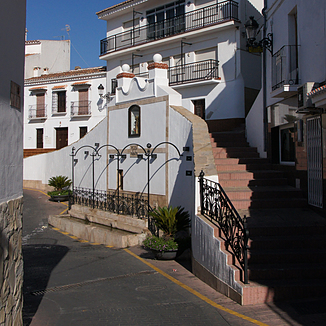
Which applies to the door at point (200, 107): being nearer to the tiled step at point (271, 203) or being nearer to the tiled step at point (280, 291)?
the tiled step at point (271, 203)

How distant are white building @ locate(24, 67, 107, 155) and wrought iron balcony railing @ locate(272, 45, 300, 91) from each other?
18.3 metres

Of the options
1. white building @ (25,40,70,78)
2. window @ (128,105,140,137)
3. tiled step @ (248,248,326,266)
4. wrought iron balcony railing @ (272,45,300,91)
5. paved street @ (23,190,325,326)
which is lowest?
paved street @ (23,190,325,326)

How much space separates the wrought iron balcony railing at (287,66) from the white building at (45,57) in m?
27.0

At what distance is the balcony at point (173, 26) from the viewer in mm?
18828

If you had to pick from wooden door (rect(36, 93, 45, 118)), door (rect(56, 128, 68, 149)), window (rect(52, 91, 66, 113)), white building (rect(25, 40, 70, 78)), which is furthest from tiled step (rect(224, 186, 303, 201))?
white building (rect(25, 40, 70, 78))

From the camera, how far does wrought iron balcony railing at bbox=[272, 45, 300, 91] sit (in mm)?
9859

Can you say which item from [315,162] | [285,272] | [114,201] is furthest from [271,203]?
[114,201]

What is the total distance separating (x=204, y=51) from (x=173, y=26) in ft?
9.83

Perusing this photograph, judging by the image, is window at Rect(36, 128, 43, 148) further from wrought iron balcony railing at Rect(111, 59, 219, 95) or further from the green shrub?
the green shrub

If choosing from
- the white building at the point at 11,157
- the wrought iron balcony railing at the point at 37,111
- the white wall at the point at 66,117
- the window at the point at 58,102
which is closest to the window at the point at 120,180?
the white building at the point at 11,157

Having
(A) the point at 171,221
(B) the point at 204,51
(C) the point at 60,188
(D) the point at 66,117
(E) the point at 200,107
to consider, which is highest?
(B) the point at 204,51

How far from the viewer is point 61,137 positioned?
97.1 ft

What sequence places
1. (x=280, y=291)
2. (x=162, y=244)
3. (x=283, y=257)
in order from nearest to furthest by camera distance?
(x=280, y=291) → (x=283, y=257) → (x=162, y=244)

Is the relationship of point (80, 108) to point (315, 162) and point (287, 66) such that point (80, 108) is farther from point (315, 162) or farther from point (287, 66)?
point (315, 162)
